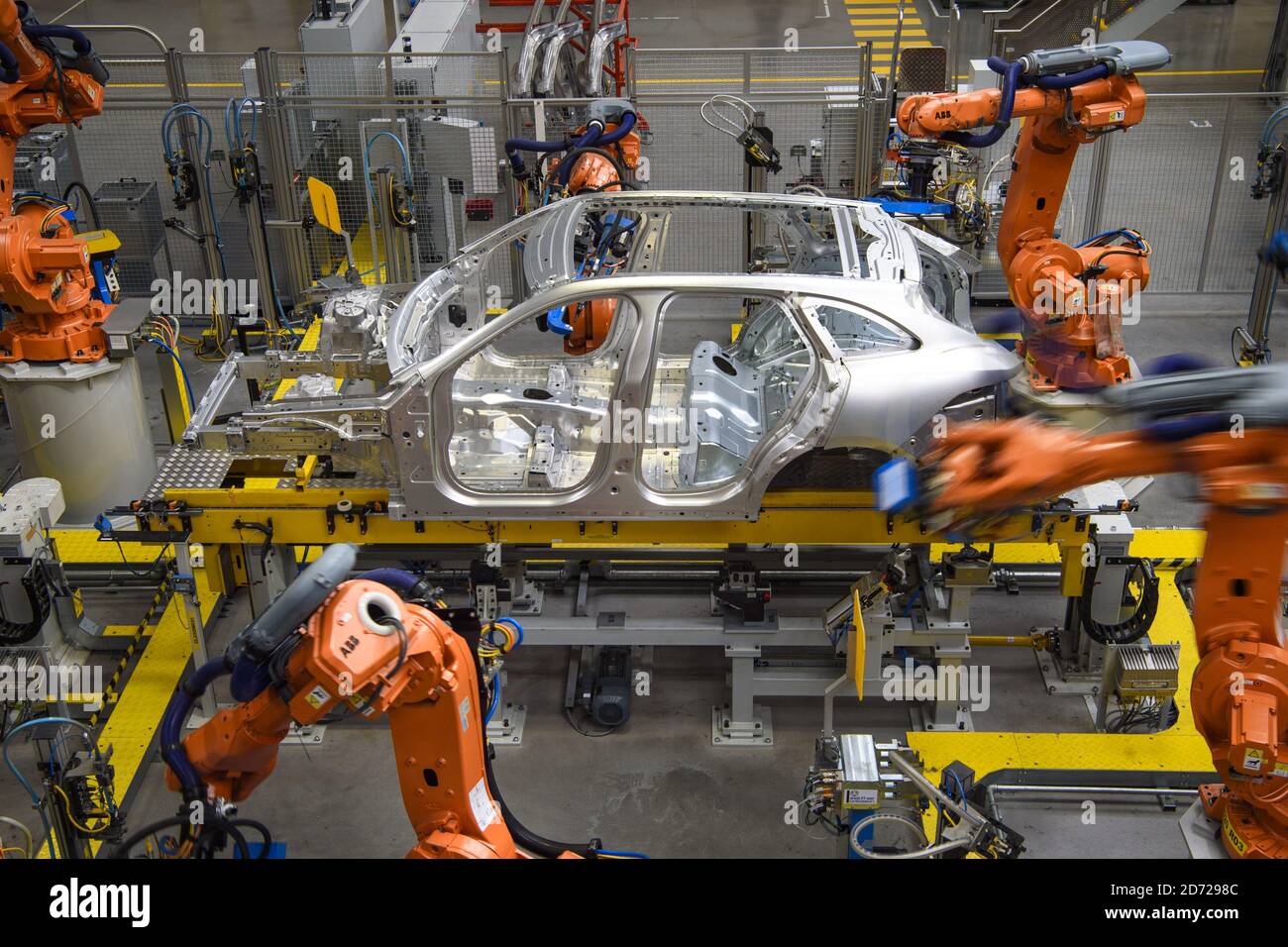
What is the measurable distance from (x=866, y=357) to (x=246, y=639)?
3201mm

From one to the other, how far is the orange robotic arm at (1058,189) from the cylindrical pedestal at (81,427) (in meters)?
5.06

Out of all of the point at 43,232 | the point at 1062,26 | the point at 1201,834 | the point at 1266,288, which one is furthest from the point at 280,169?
the point at 1062,26

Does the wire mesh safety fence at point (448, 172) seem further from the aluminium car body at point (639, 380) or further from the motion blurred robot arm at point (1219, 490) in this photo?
the motion blurred robot arm at point (1219, 490)

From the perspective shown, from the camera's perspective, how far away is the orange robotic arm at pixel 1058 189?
21.9 ft

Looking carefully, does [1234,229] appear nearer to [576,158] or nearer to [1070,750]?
[576,158]

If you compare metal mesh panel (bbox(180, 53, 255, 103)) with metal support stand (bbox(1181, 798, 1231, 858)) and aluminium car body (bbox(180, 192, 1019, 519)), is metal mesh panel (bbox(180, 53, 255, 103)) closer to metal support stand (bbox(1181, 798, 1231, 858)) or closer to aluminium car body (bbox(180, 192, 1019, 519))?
aluminium car body (bbox(180, 192, 1019, 519))

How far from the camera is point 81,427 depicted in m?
7.87

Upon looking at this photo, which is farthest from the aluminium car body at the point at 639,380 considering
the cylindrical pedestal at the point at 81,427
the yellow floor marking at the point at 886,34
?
the yellow floor marking at the point at 886,34

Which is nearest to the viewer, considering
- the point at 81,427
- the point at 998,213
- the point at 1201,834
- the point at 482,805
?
the point at 482,805

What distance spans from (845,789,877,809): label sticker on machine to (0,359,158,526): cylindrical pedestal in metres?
5.40

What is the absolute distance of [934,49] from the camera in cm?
1027

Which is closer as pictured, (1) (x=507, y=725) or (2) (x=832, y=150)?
(1) (x=507, y=725)

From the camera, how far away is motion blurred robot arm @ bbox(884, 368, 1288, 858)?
3676mm
